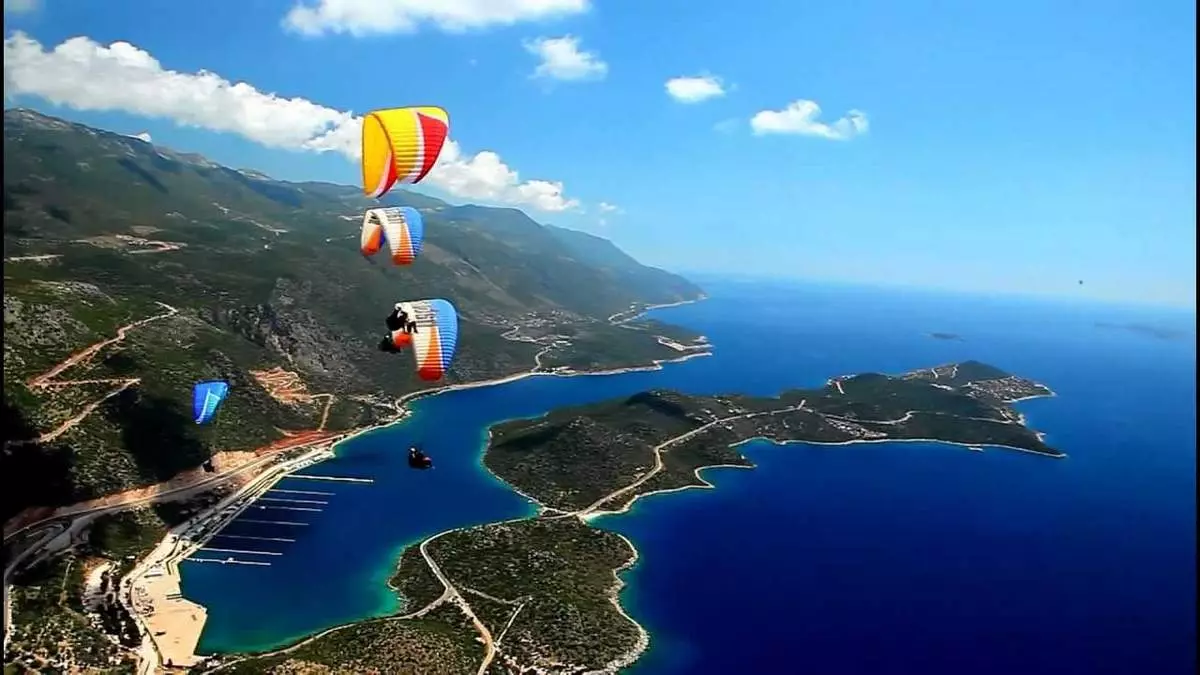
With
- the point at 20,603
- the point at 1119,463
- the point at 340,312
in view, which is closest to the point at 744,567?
the point at 20,603

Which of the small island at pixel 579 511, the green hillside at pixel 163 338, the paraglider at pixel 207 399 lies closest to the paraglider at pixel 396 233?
the small island at pixel 579 511

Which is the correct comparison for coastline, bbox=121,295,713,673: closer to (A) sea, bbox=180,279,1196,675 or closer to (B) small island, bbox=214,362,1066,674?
(A) sea, bbox=180,279,1196,675

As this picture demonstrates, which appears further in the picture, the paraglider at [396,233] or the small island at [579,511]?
the small island at [579,511]

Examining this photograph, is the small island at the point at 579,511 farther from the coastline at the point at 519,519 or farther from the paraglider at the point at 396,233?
the paraglider at the point at 396,233

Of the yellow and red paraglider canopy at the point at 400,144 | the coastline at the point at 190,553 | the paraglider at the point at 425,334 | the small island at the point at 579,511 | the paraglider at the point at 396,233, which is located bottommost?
the coastline at the point at 190,553

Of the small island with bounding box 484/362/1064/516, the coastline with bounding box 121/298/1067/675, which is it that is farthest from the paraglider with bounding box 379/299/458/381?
the small island with bounding box 484/362/1064/516

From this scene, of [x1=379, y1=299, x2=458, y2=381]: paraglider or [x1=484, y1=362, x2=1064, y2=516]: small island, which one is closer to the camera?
[x1=379, y1=299, x2=458, y2=381]: paraglider
